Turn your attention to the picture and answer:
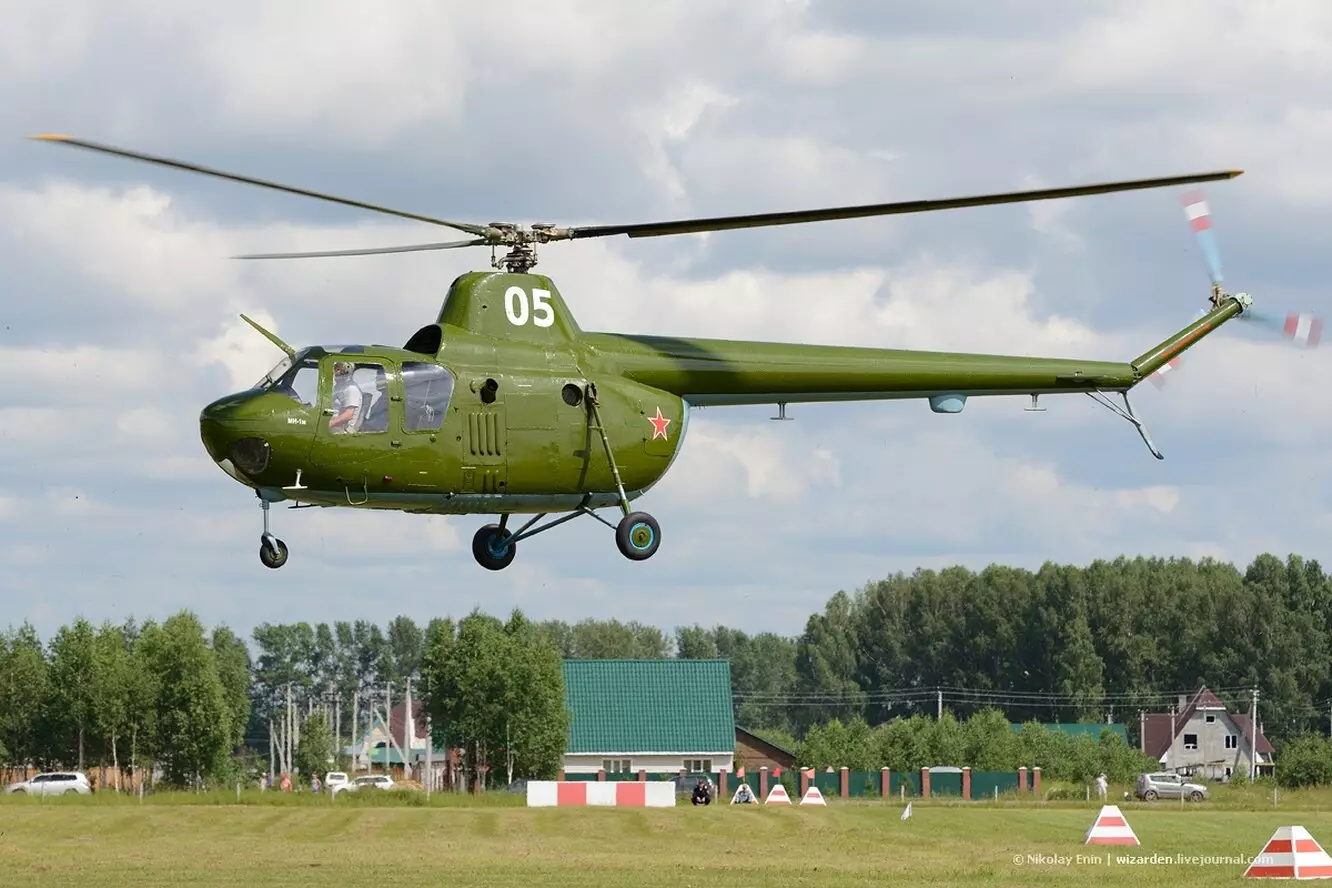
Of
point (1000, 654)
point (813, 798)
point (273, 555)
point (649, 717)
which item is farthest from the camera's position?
point (1000, 654)

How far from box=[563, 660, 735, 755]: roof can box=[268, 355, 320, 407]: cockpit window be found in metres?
85.2

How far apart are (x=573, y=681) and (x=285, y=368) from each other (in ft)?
298

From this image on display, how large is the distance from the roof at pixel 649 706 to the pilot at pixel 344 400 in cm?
8505

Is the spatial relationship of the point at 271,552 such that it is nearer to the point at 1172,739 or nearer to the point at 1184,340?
the point at 1184,340

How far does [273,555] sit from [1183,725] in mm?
128770

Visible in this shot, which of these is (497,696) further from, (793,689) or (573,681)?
(793,689)

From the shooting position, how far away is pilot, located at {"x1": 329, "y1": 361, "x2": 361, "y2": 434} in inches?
897

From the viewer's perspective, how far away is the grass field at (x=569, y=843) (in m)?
40.5

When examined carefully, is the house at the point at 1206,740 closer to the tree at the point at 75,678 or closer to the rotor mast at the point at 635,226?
the tree at the point at 75,678

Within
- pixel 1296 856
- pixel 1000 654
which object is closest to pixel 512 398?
pixel 1296 856

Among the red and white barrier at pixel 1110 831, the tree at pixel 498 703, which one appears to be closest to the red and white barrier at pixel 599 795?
the tree at pixel 498 703

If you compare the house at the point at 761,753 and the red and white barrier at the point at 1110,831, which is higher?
the red and white barrier at the point at 1110,831

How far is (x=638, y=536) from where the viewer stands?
81.2 feet

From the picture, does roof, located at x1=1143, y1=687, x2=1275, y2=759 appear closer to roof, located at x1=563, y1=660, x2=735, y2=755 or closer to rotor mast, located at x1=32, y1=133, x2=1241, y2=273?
roof, located at x1=563, y1=660, x2=735, y2=755
